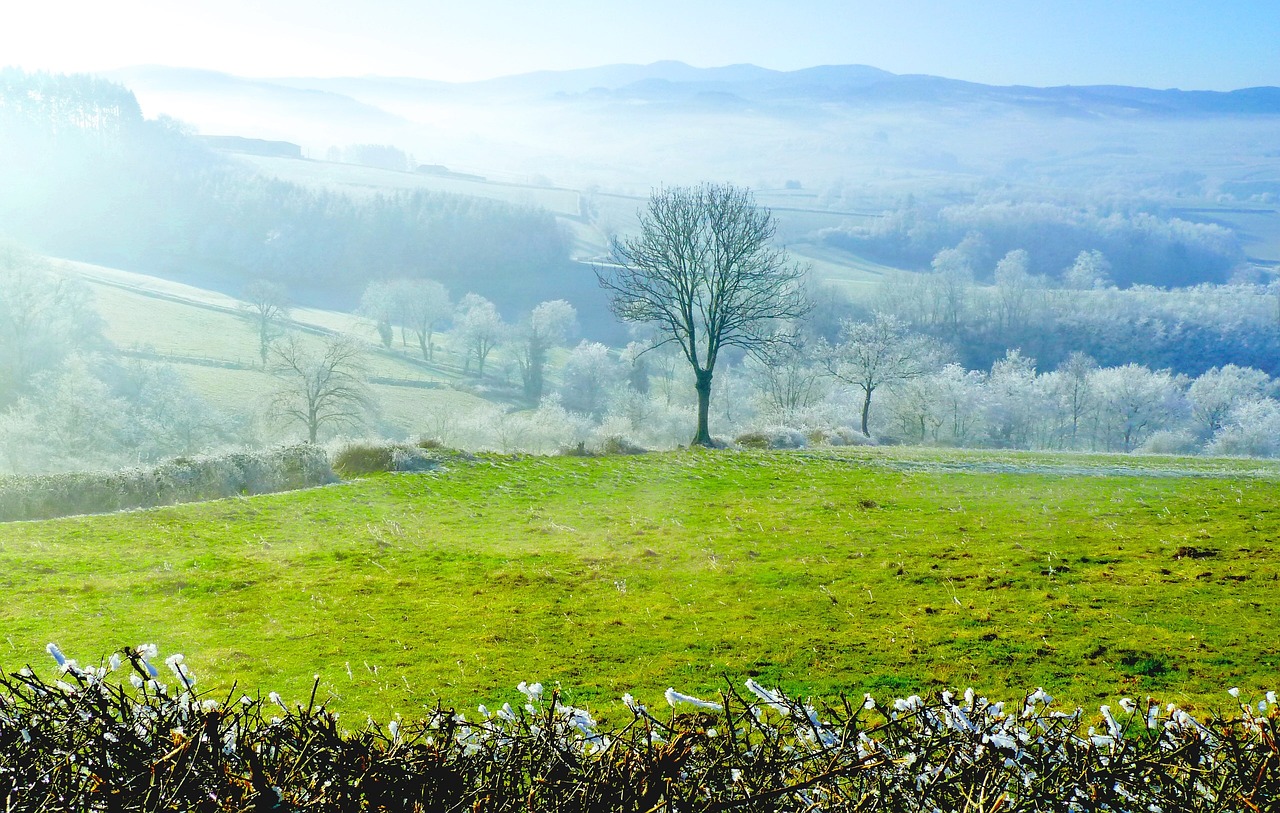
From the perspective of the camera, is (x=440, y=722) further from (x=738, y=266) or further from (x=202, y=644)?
(x=738, y=266)

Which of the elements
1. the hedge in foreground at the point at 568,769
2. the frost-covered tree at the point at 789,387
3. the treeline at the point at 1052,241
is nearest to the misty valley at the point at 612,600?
the hedge in foreground at the point at 568,769

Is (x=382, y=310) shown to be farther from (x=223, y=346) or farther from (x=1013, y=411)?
(x=1013, y=411)

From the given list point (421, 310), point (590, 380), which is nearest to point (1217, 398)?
point (590, 380)

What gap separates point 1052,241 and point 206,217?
6560 inches

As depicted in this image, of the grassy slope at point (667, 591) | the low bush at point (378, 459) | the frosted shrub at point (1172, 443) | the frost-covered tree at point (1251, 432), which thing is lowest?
the frosted shrub at point (1172, 443)

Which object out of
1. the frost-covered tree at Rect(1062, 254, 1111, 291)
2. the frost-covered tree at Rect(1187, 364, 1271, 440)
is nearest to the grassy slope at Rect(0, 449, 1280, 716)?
the frost-covered tree at Rect(1187, 364, 1271, 440)

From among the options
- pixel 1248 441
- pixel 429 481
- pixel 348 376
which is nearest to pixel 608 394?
pixel 348 376

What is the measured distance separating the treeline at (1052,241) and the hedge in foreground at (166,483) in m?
163

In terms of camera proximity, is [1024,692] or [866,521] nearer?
[1024,692]

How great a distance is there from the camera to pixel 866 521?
15.9 metres

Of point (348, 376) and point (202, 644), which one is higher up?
point (202, 644)

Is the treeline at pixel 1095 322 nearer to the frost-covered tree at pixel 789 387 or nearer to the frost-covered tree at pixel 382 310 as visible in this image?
the frost-covered tree at pixel 789 387

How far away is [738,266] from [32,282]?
176 ft

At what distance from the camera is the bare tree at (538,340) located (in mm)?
89125
